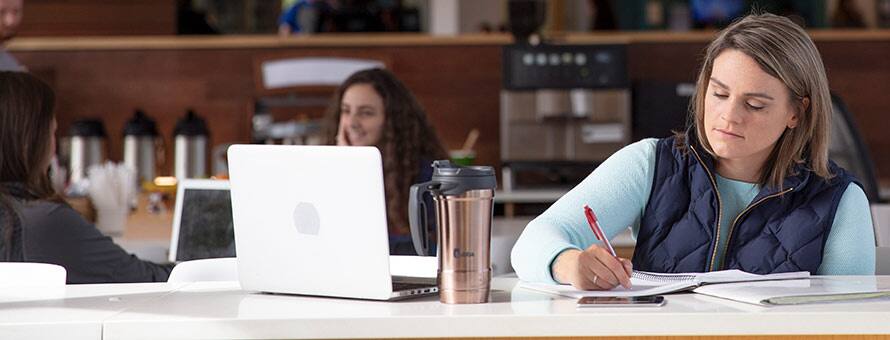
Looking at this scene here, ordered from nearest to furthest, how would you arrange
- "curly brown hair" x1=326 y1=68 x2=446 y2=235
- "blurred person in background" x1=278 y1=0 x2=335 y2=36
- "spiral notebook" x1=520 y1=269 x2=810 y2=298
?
1. "spiral notebook" x1=520 y1=269 x2=810 y2=298
2. "curly brown hair" x1=326 y1=68 x2=446 y2=235
3. "blurred person in background" x1=278 y1=0 x2=335 y2=36

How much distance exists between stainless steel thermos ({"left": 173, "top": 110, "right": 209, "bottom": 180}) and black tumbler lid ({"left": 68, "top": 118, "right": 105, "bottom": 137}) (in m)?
0.32

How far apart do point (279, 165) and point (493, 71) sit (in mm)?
3877

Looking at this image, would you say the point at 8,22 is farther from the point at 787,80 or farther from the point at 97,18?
the point at 787,80

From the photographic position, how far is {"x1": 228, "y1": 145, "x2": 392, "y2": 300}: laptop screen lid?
174cm

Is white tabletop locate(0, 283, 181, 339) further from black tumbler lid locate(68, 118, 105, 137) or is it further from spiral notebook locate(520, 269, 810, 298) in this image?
black tumbler lid locate(68, 118, 105, 137)

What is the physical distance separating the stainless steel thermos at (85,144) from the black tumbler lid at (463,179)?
3.69 m

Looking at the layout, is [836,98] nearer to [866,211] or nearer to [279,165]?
[866,211]

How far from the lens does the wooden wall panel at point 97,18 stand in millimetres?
5836

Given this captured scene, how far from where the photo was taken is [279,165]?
5.92 feet

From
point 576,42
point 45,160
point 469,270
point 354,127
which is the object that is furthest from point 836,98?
point 469,270

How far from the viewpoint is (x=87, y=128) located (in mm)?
5223

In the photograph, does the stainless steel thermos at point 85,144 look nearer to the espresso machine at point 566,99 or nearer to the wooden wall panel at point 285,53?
the wooden wall panel at point 285,53

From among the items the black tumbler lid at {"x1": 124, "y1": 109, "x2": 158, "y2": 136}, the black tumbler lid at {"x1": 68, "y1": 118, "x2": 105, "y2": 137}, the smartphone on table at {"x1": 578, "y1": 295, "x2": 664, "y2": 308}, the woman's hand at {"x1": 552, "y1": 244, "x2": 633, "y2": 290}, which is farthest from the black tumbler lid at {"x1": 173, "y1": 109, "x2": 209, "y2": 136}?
the smartphone on table at {"x1": 578, "y1": 295, "x2": 664, "y2": 308}

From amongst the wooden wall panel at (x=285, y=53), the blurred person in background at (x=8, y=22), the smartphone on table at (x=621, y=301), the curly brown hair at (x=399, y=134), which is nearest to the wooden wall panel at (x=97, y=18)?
the wooden wall panel at (x=285, y=53)
